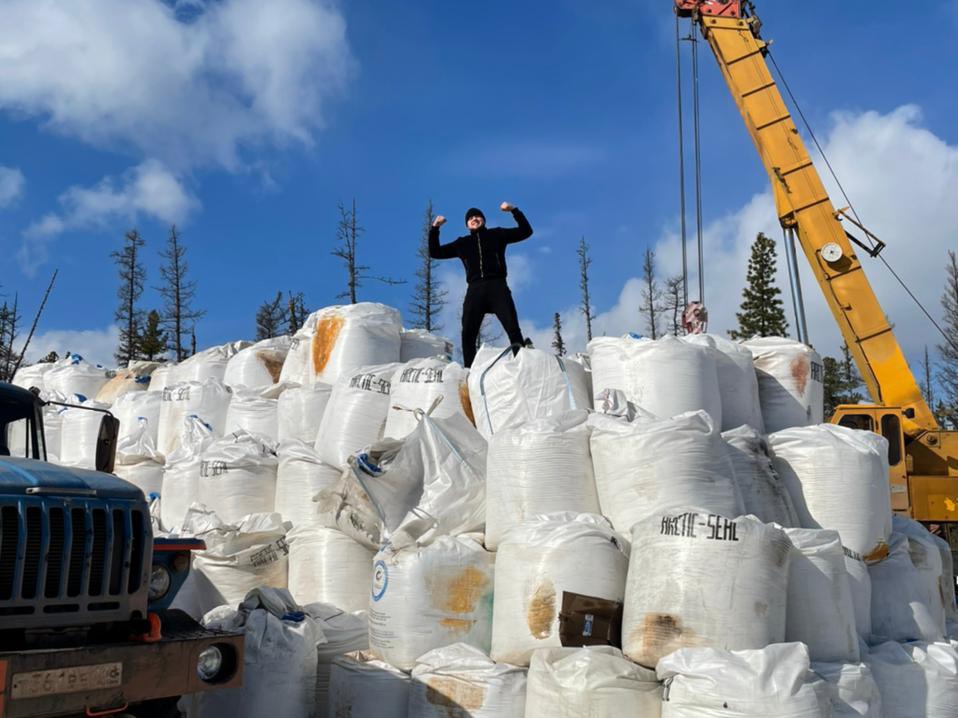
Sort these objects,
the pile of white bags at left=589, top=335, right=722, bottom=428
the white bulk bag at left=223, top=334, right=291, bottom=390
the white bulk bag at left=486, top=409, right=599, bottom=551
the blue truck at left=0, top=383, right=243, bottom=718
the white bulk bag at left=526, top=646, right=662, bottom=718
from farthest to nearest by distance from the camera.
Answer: the white bulk bag at left=223, top=334, right=291, bottom=390, the pile of white bags at left=589, top=335, right=722, bottom=428, the white bulk bag at left=486, top=409, right=599, bottom=551, the white bulk bag at left=526, top=646, right=662, bottom=718, the blue truck at left=0, top=383, right=243, bottom=718

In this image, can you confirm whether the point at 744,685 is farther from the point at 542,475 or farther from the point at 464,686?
the point at 542,475

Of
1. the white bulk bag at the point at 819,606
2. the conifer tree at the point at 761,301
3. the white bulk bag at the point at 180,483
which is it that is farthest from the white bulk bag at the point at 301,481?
the conifer tree at the point at 761,301

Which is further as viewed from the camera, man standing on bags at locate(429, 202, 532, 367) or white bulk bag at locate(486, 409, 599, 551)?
man standing on bags at locate(429, 202, 532, 367)

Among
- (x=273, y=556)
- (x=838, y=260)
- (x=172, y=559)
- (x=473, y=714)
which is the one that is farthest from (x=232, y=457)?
(x=838, y=260)

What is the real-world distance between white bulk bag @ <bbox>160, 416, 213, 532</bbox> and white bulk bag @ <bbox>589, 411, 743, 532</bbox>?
2.94m

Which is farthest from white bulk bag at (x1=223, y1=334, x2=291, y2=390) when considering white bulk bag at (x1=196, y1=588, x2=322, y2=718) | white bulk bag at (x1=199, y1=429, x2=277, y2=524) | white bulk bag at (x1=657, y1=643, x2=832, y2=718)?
white bulk bag at (x1=657, y1=643, x2=832, y2=718)

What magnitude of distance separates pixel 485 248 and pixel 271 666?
3225mm

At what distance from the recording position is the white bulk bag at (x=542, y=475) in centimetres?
441

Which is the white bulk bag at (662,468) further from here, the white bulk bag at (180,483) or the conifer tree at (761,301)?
the conifer tree at (761,301)

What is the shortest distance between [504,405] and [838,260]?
5882 mm

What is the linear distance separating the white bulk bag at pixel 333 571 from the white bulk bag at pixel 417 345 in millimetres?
2283

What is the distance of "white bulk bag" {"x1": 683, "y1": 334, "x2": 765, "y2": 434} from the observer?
539 cm

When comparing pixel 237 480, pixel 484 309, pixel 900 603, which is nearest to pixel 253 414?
pixel 237 480

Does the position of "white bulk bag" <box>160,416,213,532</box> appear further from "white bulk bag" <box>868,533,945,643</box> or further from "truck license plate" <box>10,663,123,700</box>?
"white bulk bag" <box>868,533,945,643</box>
